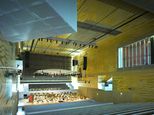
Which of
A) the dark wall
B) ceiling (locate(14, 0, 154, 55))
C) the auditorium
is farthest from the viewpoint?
the dark wall

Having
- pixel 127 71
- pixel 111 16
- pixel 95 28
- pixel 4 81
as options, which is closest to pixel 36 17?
pixel 4 81

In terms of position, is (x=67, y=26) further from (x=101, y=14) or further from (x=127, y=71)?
(x=127, y=71)

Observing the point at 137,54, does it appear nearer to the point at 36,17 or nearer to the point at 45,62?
the point at 36,17

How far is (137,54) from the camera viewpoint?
11867 millimetres

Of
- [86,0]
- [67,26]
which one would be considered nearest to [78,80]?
[86,0]

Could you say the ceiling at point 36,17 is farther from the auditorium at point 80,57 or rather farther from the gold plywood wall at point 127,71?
the gold plywood wall at point 127,71

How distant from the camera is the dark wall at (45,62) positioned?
21.6 m

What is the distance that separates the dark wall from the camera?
70.8 ft

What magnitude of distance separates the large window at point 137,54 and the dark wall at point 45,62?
11.0 metres

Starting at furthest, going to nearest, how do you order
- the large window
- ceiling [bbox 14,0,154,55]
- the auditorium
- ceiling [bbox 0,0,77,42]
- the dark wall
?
the dark wall
the large window
ceiling [bbox 14,0,154,55]
the auditorium
ceiling [bbox 0,0,77,42]

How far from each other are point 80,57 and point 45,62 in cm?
450

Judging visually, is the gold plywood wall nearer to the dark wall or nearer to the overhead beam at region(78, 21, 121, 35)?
the overhead beam at region(78, 21, 121, 35)

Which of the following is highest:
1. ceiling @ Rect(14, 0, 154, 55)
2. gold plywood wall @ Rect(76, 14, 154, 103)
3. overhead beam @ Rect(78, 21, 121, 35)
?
ceiling @ Rect(14, 0, 154, 55)

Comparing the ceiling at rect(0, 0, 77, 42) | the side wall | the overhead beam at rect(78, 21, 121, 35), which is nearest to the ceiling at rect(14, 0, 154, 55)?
the overhead beam at rect(78, 21, 121, 35)
